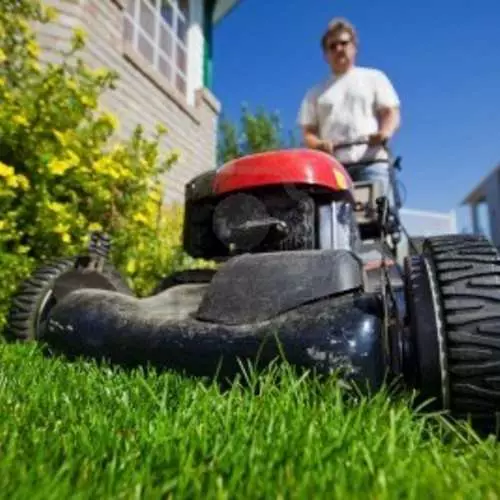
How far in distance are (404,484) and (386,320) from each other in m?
0.71

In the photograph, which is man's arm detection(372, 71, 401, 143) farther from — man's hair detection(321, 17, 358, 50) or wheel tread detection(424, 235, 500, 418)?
wheel tread detection(424, 235, 500, 418)

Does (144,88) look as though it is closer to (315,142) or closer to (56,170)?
(56,170)

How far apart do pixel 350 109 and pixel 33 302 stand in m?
1.86

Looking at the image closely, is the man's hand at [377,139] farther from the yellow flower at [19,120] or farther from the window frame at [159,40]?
the window frame at [159,40]

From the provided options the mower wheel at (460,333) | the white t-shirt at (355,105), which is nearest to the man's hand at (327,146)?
the white t-shirt at (355,105)

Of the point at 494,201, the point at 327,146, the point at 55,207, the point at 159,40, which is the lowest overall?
the point at 55,207

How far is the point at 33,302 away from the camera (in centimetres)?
276

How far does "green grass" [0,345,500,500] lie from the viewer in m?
0.86

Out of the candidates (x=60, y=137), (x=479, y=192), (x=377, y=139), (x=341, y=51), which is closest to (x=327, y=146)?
(x=377, y=139)

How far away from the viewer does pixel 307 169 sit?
2.24 meters

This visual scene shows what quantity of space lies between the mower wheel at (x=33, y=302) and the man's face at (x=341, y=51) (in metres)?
1.75

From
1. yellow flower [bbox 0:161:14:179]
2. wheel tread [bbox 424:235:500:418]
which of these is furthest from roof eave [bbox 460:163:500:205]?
wheel tread [bbox 424:235:500:418]

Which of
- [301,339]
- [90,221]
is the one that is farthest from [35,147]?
[301,339]

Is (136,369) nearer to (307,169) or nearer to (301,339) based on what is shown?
(301,339)
